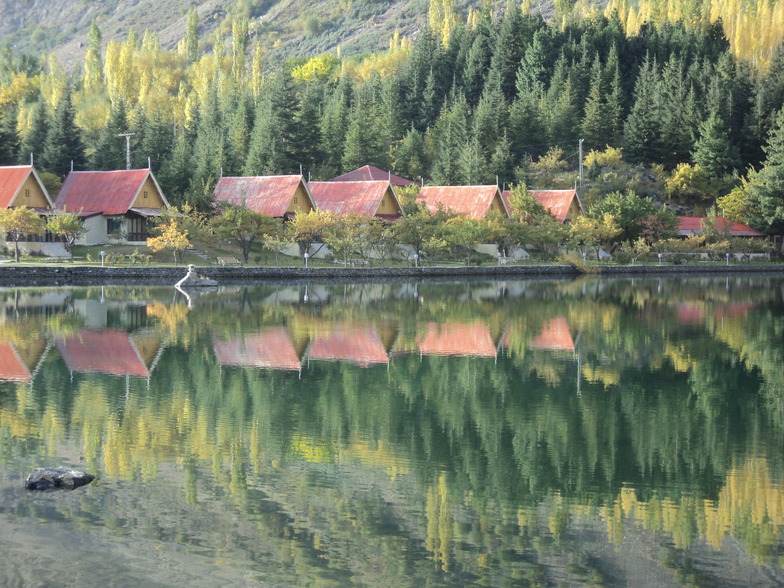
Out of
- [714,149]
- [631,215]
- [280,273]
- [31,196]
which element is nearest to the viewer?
[280,273]

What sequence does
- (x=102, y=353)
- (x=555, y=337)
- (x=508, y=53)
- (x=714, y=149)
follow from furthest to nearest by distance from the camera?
1. (x=508, y=53)
2. (x=714, y=149)
3. (x=555, y=337)
4. (x=102, y=353)

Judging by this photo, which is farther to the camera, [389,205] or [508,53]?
[508,53]

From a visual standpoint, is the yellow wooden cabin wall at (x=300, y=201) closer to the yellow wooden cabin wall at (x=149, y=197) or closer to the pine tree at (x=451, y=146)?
the yellow wooden cabin wall at (x=149, y=197)

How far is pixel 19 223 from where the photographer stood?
160 ft

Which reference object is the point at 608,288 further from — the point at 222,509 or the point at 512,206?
the point at 222,509

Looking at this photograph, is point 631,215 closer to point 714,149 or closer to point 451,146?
point 714,149

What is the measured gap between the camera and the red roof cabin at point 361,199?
6153 centimetres

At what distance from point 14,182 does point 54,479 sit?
148 feet

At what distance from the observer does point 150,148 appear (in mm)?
71938

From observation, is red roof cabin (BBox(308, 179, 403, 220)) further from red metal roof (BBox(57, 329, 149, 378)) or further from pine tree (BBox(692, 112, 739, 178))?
red metal roof (BBox(57, 329, 149, 378))

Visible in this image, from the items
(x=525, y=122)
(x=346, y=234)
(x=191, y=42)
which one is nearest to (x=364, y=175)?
(x=525, y=122)

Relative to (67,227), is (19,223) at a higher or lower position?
higher

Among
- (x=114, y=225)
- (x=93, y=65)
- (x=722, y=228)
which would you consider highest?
(x=93, y=65)

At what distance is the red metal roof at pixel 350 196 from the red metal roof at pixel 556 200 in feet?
29.2
